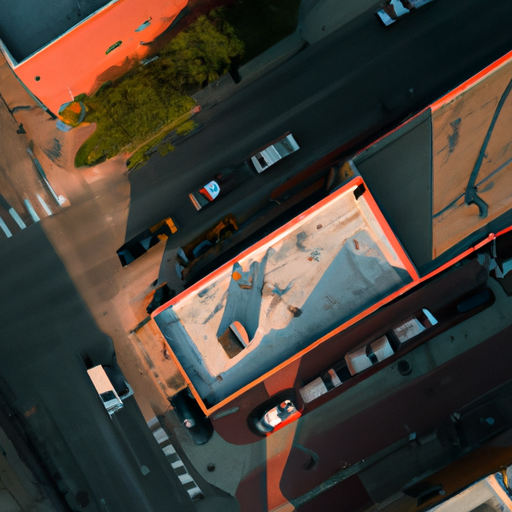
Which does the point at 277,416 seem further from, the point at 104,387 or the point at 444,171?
the point at 444,171

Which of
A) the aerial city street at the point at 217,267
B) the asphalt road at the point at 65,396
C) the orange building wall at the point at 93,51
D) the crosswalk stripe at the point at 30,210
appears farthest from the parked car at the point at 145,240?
the orange building wall at the point at 93,51

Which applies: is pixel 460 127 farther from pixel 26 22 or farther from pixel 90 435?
pixel 90 435

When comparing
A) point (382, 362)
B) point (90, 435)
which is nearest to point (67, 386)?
point (90, 435)

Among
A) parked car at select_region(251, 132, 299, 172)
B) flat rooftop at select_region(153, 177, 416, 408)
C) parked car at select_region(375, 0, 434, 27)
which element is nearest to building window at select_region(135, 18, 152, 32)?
parked car at select_region(251, 132, 299, 172)

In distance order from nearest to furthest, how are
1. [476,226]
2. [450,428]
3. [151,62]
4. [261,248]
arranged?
1. [261,248]
2. [476,226]
3. [151,62]
4. [450,428]

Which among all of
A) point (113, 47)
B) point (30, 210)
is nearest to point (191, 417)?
point (30, 210)

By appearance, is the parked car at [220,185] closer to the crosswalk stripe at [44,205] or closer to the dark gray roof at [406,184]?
the dark gray roof at [406,184]
